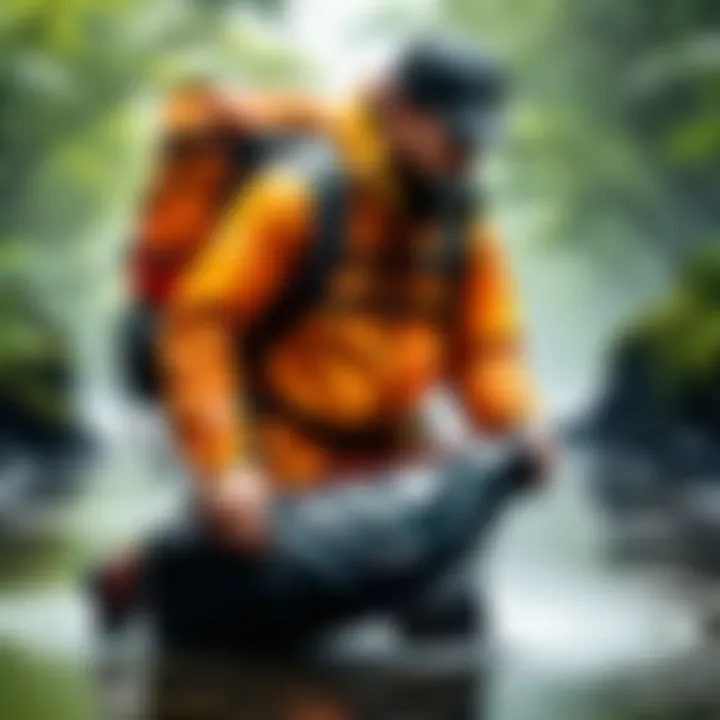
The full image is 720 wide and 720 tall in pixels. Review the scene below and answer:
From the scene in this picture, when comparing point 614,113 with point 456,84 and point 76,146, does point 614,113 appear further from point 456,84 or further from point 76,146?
point 76,146

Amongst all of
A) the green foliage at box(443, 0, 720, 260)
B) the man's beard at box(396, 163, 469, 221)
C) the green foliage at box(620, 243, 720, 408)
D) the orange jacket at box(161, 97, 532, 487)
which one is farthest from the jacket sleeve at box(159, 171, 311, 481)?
the green foliage at box(620, 243, 720, 408)

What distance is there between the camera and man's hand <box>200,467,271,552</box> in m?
1.68

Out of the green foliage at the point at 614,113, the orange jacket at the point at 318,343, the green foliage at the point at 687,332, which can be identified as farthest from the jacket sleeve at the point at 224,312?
the green foliage at the point at 687,332

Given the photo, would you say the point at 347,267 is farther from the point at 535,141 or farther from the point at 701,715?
the point at 701,715

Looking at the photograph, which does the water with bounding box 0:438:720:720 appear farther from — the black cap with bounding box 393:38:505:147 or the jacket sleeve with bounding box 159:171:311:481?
the black cap with bounding box 393:38:505:147

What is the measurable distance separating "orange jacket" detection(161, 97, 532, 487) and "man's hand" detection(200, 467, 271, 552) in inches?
0.7

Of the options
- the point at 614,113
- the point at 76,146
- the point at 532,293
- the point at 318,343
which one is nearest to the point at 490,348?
the point at 532,293

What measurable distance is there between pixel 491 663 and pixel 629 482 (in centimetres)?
24

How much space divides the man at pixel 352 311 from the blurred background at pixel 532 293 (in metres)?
0.04

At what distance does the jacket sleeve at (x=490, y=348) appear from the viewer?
1.74 m

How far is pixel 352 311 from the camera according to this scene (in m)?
1.72

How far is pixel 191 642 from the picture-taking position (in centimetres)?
170

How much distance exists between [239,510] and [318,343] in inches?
7.1

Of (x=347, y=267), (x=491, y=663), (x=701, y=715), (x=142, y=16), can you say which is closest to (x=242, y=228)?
(x=347, y=267)
